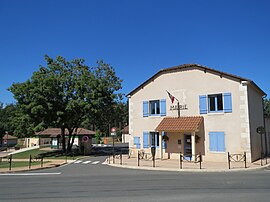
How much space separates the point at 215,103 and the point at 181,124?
122 inches

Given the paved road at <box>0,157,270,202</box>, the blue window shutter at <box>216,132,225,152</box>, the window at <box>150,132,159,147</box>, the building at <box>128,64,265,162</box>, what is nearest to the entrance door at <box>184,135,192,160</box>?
the building at <box>128,64,265,162</box>

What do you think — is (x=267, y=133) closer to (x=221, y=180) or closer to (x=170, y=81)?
(x=170, y=81)

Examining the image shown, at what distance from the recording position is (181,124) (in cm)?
2027

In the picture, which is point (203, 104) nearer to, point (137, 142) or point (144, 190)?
point (137, 142)

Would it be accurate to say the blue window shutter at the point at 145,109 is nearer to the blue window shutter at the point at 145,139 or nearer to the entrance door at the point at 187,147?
the blue window shutter at the point at 145,139

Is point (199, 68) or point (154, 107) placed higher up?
point (199, 68)

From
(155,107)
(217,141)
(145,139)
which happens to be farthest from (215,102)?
(145,139)

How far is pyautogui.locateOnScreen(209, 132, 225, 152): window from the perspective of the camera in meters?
19.2

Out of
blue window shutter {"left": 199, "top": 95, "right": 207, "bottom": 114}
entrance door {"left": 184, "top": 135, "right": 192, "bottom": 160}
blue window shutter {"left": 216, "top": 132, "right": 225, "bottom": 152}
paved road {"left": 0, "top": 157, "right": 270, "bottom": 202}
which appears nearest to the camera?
paved road {"left": 0, "top": 157, "right": 270, "bottom": 202}

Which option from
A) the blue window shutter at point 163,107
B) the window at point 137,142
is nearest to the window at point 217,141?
the blue window shutter at point 163,107

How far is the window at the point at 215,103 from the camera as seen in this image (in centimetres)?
1990

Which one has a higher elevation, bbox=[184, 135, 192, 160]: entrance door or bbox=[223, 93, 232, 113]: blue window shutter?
bbox=[223, 93, 232, 113]: blue window shutter

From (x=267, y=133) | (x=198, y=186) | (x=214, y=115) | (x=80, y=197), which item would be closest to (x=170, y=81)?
(x=214, y=115)

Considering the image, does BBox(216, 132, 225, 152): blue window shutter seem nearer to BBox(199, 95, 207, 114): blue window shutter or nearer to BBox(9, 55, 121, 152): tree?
BBox(199, 95, 207, 114): blue window shutter
